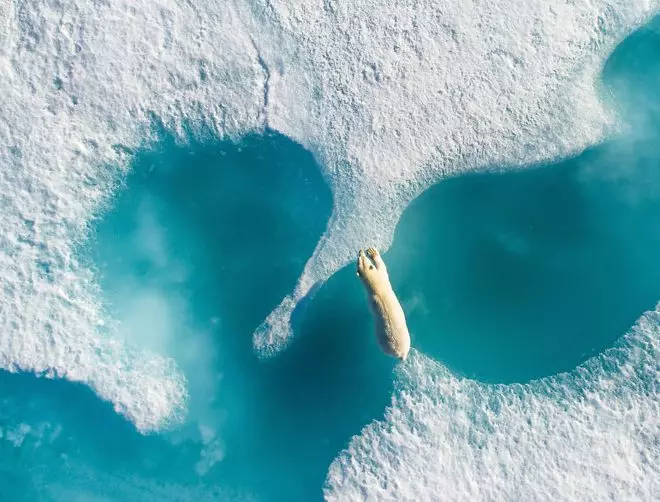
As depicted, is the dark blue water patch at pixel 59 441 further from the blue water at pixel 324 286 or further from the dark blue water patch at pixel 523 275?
the dark blue water patch at pixel 523 275

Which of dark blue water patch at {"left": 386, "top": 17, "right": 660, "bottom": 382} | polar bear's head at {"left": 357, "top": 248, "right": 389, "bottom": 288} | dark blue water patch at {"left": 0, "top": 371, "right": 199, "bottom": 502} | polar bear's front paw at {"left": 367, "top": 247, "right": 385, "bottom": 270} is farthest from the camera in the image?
dark blue water patch at {"left": 386, "top": 17, "right": 660, "bottom": 382}

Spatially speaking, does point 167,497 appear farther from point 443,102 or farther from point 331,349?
point 443,102

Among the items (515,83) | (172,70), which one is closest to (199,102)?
(172,70)

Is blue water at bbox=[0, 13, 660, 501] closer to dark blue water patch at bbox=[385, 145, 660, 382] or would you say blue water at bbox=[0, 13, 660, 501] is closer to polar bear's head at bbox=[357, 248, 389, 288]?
dark blue water patch at bbox=[385, 145, 660, 382]

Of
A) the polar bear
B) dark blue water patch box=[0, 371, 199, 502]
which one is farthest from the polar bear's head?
dark blue water patch box=[0, 371, 199, 502]

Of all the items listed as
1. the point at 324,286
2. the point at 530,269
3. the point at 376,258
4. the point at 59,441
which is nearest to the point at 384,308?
the point at 376,258

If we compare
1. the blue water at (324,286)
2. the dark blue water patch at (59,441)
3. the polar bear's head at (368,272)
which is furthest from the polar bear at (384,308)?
the dark blue water patch at (59,441)
